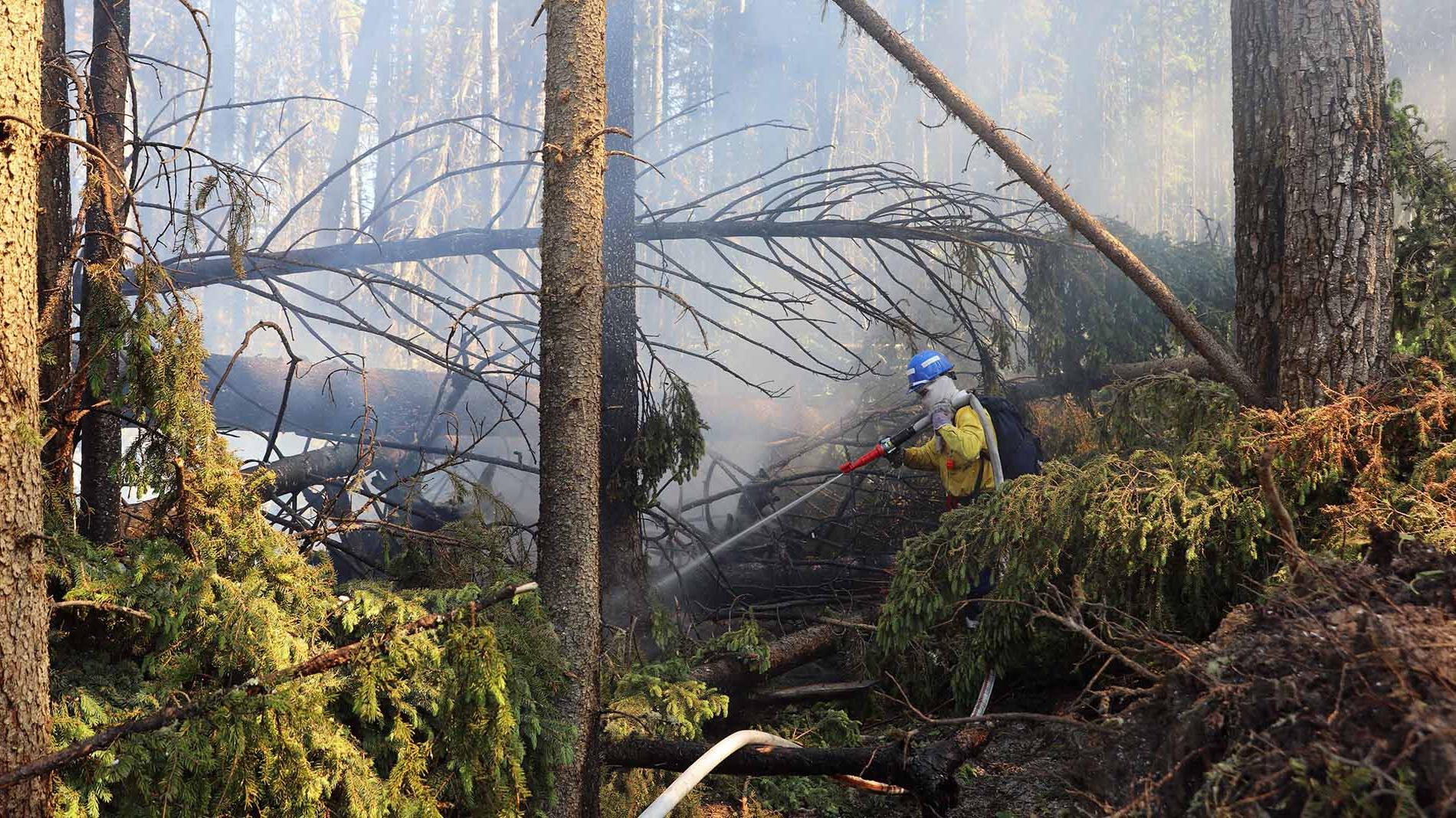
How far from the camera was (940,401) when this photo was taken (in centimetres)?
602

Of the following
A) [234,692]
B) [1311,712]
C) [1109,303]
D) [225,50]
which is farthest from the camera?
[225,50]

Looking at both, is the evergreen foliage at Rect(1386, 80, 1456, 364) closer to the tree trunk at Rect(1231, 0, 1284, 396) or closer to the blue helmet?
the tree trunk at Rect(1231, 0, 1284, 396)

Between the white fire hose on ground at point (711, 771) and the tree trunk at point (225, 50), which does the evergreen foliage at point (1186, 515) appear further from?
the tree trunk at point (225, 50)

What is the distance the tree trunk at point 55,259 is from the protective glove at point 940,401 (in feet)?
15.1

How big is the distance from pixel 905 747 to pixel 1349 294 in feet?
8.86

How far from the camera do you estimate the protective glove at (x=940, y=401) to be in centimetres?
592

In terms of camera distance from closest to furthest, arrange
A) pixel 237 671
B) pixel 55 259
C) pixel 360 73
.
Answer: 1. pixel 237 671
2. pixel 55 259
3. pixel 360 73

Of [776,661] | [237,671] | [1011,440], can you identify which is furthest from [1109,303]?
[237,671]

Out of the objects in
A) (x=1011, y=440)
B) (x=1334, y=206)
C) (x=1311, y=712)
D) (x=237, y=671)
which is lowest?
(x=237, y=671)

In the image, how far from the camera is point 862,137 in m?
34.4

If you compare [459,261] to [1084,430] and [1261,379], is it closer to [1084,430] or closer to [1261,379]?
[1084,430]

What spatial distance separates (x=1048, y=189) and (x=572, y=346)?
2.33 metres

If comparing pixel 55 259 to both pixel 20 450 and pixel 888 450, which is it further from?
pixel 888 450

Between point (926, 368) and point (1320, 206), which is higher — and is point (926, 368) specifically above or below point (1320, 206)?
below
